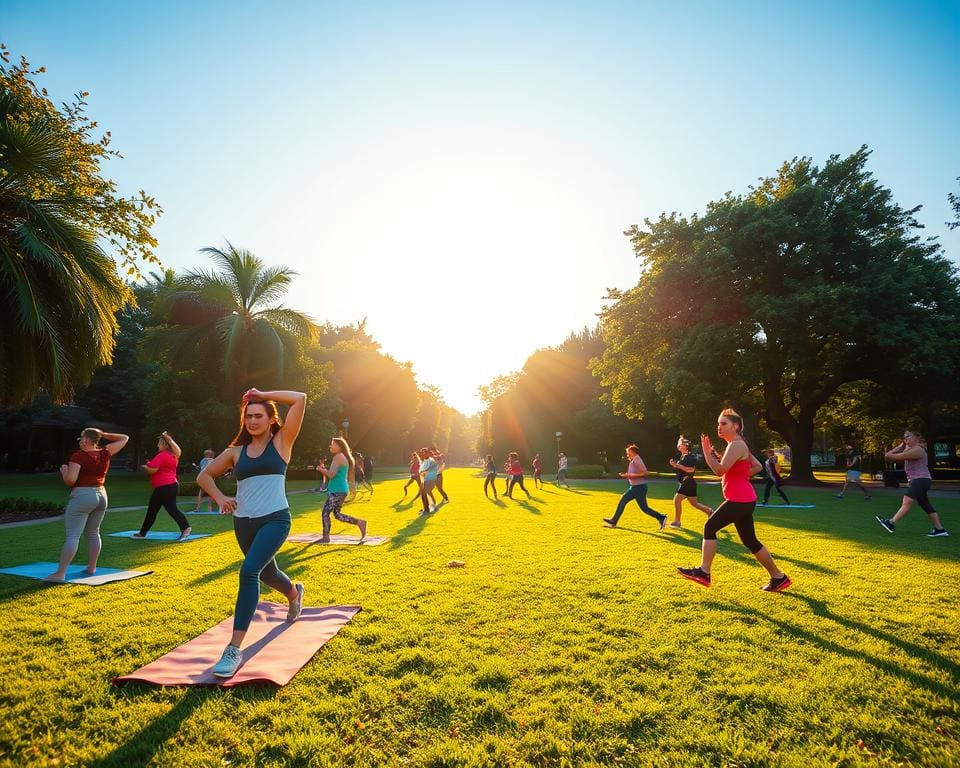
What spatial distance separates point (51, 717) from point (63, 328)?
11.8 metres

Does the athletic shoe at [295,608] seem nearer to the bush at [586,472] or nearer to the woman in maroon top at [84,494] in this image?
the woman in maroon top at [84,494]

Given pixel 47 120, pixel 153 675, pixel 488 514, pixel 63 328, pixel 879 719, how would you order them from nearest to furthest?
pixel 879 719 < pixel 153 675 < pixel 47 120 < pixel 63 328 < pixel 488 514

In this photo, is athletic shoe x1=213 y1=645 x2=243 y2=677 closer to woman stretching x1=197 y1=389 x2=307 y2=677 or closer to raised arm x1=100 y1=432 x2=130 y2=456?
woman stretching x1=197 y1=389 x2=307 y2=677

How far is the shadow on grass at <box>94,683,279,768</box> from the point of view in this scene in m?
2.80

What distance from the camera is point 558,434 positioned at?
45406mm

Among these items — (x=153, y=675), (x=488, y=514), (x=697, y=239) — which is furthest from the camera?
(x=697, y=239)

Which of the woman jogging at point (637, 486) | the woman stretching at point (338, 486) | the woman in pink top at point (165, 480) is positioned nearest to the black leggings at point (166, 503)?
the woman in pink top at point (165, 480)

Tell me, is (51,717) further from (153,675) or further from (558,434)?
(558,434)

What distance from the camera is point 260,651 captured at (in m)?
4.29

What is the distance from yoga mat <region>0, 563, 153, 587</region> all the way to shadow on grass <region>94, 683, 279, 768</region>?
3.89 metres

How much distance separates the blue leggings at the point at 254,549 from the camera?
13.1 ft

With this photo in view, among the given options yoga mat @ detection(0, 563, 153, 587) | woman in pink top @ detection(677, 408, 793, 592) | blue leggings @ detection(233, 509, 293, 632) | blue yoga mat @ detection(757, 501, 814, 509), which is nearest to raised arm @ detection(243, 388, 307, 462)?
blue leggings @ detection(233, 509, 293, 632)

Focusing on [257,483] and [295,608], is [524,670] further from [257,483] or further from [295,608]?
[257,483]

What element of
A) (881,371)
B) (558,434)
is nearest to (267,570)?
(881,371)
